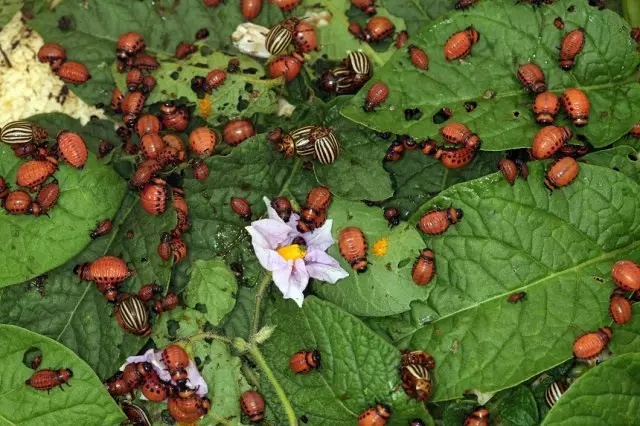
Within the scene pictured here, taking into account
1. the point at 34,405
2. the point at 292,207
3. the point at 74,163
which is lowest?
the point at 34,405

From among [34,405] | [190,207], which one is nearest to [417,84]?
[190,207]

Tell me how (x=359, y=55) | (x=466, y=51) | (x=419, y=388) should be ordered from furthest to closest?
(x=359, y=55), (x=466, y=51), (x=419, y=388)

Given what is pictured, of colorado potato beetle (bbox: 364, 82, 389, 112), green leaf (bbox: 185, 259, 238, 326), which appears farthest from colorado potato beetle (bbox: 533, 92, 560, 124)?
green leaf (bbox: 185, 259, 238, 326)

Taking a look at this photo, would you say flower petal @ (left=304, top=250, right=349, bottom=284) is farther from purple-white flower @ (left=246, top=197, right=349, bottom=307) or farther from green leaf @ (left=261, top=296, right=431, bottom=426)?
green leaf @ (left=261, top=296, right=431, bottom=426)

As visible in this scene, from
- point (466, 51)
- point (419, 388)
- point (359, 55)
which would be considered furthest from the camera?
point (359, 55)

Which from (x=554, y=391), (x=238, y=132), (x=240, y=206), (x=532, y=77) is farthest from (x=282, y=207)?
(x=554, y=391)

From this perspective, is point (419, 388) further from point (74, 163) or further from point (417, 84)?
point (74, 163)

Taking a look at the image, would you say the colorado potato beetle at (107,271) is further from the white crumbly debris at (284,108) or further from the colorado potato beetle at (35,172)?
the white crumbly debris at (284,108)

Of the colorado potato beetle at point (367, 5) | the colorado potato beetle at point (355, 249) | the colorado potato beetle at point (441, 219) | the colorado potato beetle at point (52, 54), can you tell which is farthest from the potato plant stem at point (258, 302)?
the colorado potato beetle at point (52, 54)
